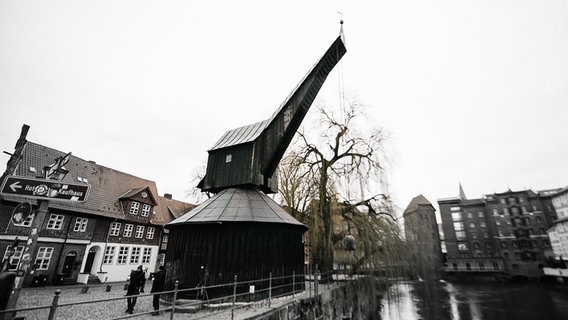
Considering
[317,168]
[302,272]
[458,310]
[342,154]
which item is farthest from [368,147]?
[458,310]

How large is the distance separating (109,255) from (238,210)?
1754 centimetres

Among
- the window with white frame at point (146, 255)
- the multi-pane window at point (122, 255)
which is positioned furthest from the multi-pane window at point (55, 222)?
the window with white frame at point (146, 255)

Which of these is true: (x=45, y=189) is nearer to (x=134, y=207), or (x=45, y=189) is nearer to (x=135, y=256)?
(x=134, y=207)

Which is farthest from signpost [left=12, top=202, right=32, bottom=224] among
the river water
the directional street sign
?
the river water

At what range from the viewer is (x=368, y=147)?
16781 millimetres

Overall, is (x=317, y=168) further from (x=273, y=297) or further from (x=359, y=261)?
(x=273, y=297)

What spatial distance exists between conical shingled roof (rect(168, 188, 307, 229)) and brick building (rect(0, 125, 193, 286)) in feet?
31.8

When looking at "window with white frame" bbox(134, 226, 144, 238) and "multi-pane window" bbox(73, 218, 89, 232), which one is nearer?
"multi-pane window" bbox(73, 218, 89, 232)

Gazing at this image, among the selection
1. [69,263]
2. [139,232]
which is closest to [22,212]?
[69,263]

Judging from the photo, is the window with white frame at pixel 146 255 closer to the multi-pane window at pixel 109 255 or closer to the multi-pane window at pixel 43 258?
the multi-pane window at pixel 109 255

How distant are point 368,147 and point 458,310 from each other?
18494 millimetres

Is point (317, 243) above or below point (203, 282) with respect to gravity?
above

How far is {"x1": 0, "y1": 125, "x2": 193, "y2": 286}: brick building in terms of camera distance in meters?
17.2

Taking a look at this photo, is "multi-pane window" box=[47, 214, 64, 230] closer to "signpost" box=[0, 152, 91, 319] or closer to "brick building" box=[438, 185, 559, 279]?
"signpost" box=[0, 152, 91, 319]
